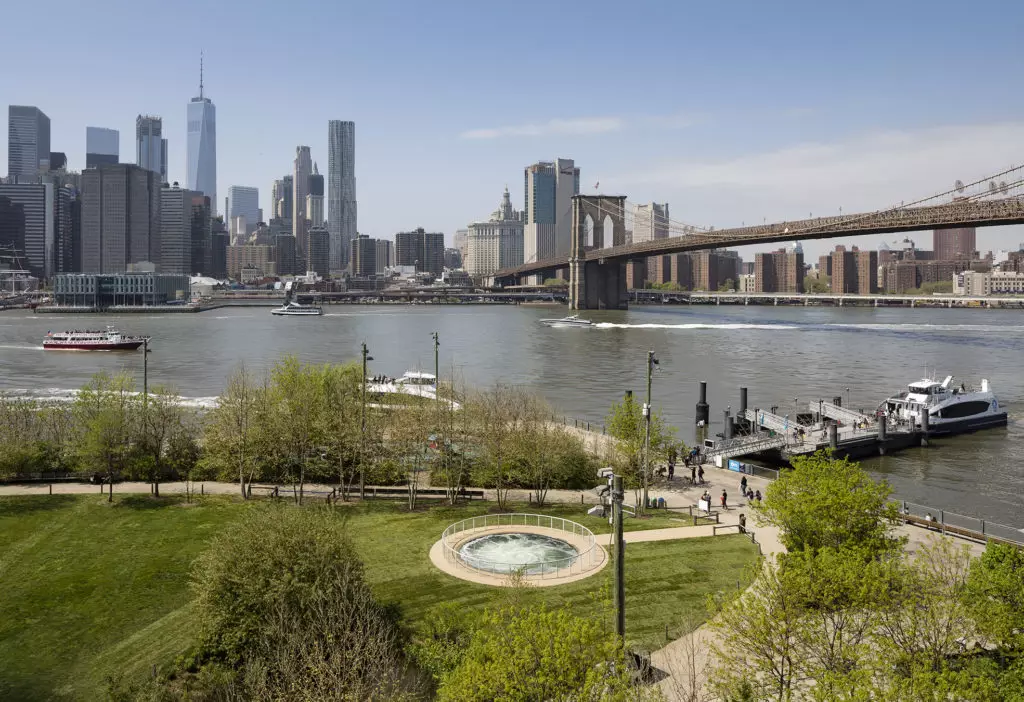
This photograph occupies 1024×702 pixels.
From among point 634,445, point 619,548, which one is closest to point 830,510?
point 619,548

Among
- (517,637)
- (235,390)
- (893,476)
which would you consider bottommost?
(893,476)

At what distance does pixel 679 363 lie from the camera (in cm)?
6581

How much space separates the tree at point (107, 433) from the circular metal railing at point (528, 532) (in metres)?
11.0

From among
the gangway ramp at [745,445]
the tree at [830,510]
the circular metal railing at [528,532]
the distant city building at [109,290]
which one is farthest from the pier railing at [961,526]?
the distant city building at [109,290]

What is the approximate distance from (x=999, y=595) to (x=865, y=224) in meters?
76.9

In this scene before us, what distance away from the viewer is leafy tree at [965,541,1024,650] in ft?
36.8

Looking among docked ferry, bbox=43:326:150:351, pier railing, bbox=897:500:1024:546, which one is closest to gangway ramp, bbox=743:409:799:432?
pier railing, bbox=897:500:1024:546

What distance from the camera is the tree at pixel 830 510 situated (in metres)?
15.1

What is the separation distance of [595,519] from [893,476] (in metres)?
15.8

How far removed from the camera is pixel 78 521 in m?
21.9

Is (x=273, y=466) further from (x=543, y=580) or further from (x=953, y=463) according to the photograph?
(x=953, y=463)

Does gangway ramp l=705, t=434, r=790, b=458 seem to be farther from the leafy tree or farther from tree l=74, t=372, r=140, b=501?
tree l=74, t=372, r=140, b=501

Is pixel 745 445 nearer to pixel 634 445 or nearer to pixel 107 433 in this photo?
pixel 634 445

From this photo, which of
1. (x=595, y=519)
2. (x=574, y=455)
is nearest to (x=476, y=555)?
(x=595, y=519)
